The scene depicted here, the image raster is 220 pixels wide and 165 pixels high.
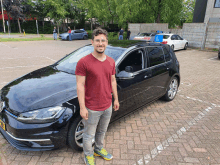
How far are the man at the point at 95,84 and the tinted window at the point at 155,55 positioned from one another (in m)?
1.87

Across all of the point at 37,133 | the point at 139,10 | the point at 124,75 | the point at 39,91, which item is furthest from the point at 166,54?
the point at 139,10

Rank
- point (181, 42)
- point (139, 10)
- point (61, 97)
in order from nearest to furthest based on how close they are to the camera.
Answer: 1. point (61, 97)
2. point (181, 42)
3. point (139, 10)

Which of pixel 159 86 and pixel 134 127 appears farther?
pixel 159 86

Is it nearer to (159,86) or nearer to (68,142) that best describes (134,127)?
(159,86)

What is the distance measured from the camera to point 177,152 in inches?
113

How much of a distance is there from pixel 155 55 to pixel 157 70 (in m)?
0.36

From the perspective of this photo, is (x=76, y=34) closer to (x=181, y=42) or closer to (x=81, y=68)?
(x=181, y=42)

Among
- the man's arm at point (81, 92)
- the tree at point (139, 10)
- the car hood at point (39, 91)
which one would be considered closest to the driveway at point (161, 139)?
the car hood at point (39, 91)

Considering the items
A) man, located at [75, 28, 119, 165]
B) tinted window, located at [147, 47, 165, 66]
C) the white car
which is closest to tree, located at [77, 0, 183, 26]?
the white car

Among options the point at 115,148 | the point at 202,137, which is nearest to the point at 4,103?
the point at 115,148

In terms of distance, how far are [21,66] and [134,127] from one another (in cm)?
683

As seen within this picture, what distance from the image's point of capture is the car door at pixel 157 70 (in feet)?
12.7

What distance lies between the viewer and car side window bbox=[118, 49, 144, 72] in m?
3.26

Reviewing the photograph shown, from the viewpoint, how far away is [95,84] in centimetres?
200
